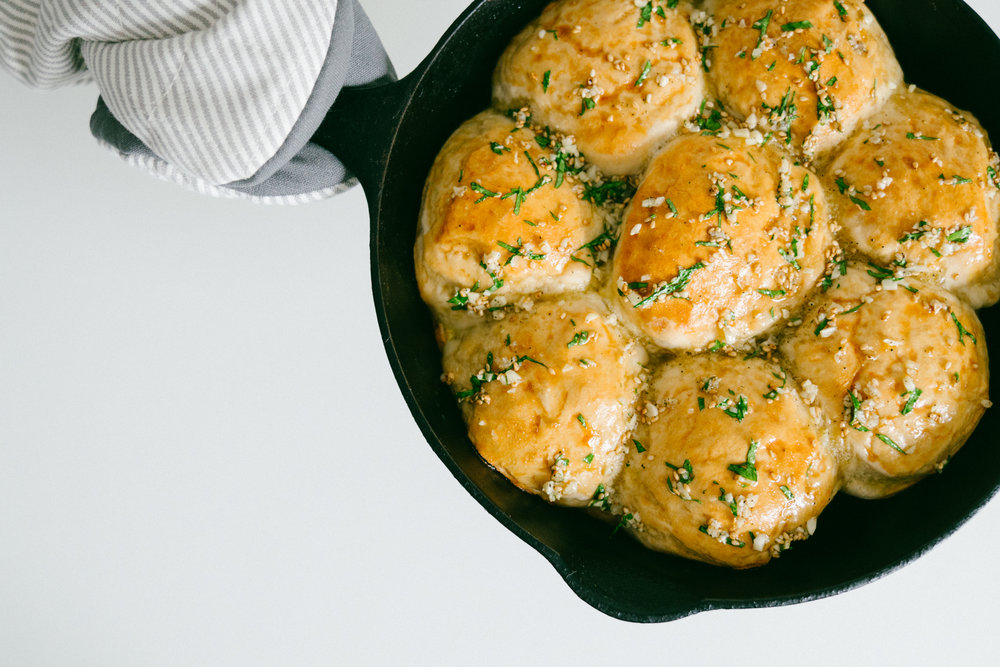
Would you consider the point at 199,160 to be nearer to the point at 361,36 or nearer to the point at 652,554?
the point at 361,36

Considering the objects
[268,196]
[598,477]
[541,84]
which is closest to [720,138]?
[541,84]

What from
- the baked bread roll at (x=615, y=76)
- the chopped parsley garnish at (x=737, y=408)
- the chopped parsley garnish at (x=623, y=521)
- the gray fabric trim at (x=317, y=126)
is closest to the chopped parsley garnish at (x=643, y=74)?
the baked bread roll at (x=615, y=76)

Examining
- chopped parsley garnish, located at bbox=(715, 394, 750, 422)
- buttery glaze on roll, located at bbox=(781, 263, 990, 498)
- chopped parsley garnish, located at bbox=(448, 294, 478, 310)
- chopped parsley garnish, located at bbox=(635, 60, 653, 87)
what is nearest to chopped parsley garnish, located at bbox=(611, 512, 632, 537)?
chopped parsley garnish, located at bbox=(715, 394, 750, 422)

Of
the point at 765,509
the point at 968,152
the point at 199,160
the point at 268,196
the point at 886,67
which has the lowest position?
the point at 765,509

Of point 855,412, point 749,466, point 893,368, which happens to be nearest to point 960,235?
point 893,368

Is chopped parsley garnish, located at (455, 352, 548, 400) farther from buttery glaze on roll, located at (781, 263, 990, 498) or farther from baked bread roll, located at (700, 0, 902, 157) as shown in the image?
baked bread roll, located at (700, 0, 902, 157)

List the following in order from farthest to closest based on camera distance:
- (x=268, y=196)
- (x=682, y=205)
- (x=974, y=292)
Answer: (x=268, y=196) → (x=974, y=292) → (x=682, y=205)
